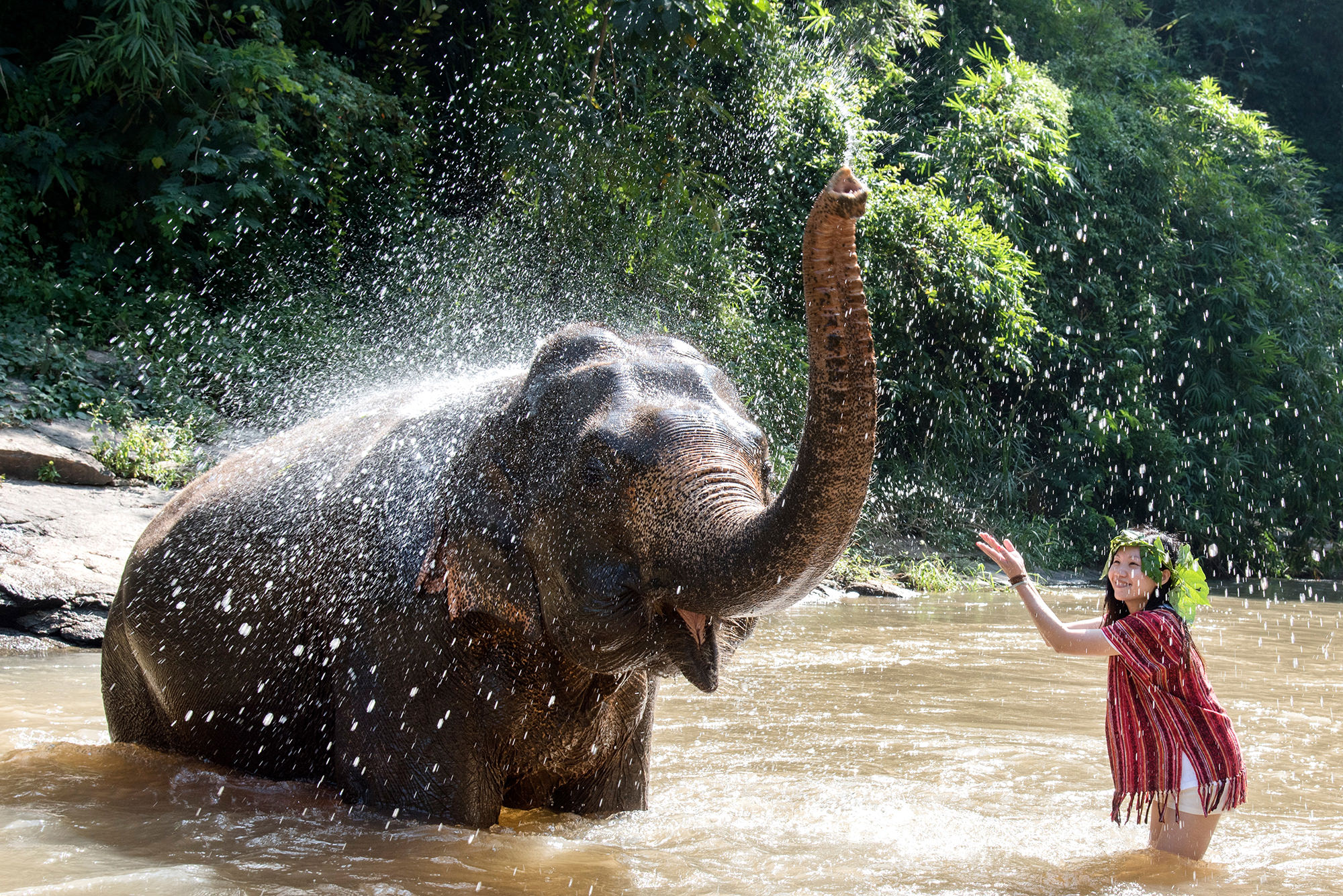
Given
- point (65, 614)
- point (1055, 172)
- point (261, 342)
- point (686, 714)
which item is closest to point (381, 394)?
point (686, 714)

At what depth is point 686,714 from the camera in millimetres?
5031

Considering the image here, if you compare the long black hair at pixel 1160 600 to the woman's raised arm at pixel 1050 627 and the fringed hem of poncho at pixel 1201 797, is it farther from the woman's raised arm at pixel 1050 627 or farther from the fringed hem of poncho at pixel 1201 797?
the fringed hem of poncho at pixel 1201 797

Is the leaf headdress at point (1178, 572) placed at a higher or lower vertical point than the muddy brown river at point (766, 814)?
higher

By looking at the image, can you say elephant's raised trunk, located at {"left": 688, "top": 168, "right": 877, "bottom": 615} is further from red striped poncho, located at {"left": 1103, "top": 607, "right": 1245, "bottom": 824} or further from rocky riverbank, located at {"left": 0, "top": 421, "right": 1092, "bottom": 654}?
rocky riverbank, located at {"left": 0, "top": 421, "right": 1092, "bottom": 654}

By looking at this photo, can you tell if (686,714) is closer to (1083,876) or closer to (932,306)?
(1083,876)

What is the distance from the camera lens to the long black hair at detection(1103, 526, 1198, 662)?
3.28 m

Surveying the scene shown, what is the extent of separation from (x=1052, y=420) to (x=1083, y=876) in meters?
13.9

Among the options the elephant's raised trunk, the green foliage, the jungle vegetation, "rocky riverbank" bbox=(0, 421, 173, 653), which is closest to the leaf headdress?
the elephant's raised trunk

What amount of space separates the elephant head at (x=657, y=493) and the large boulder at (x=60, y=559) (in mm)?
3823

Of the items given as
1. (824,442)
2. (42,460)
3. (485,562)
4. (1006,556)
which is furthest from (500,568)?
(42,460)

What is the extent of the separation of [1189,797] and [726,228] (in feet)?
30.9

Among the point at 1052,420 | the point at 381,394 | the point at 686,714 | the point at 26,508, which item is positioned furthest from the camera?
the point at 1052,420

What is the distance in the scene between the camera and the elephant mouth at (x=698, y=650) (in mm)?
2340

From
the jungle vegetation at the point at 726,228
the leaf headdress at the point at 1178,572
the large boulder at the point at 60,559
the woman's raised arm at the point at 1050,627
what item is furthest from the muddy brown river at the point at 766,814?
the jungle vegetation at the point at 726,228
